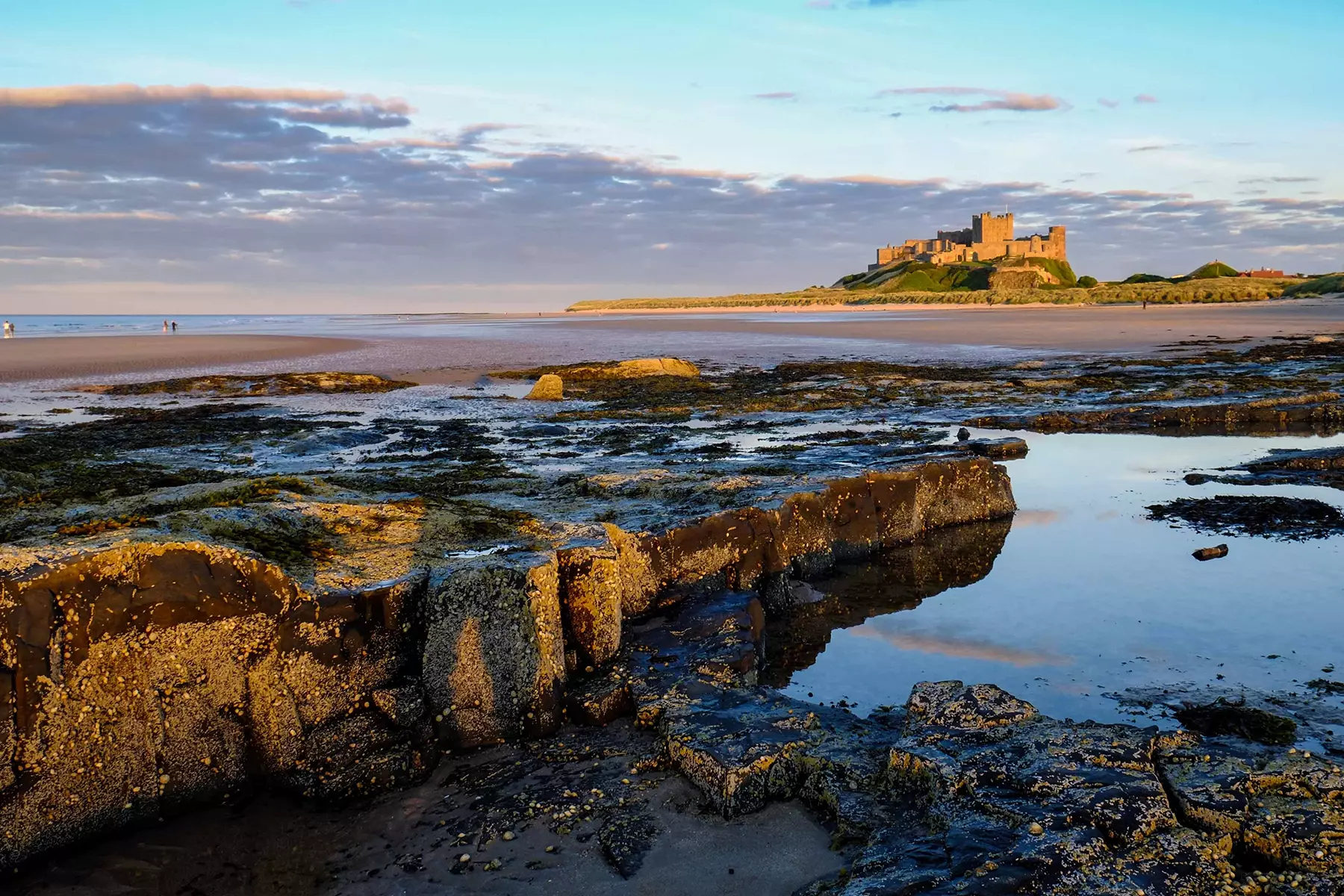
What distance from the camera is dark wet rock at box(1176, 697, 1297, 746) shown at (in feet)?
13.6

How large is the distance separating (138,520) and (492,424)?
29.8 ft

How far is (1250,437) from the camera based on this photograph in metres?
12.0

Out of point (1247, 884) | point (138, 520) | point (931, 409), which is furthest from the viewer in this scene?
point (931, 409)

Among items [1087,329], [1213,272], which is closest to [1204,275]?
[1213,272]

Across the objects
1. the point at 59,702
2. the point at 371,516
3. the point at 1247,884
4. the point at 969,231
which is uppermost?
the point at 969,231

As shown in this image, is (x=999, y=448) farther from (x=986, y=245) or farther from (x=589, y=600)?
(x=986, y=245)

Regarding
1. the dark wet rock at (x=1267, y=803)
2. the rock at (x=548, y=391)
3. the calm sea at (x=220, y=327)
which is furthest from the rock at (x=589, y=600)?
the calm sea at (x=220, y=327)

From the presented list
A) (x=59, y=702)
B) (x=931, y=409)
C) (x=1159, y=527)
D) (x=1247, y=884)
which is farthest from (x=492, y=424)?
(x=1247, y=884)

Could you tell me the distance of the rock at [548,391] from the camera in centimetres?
1753

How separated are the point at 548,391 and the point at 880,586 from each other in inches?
465

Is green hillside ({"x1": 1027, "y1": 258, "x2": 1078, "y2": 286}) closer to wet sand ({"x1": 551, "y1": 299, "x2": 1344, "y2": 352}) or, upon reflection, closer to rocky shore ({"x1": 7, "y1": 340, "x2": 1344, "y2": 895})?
wet sand ({"x1": 551, "y1": 299, "x2": 1344, "y2": 352})

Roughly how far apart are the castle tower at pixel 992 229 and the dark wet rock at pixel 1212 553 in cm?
14460

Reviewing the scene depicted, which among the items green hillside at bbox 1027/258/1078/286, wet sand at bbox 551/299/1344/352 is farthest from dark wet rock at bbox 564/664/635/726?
green hillside at bbox 1027/258/1078/286

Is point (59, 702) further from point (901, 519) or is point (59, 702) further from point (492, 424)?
point (492, 424)
